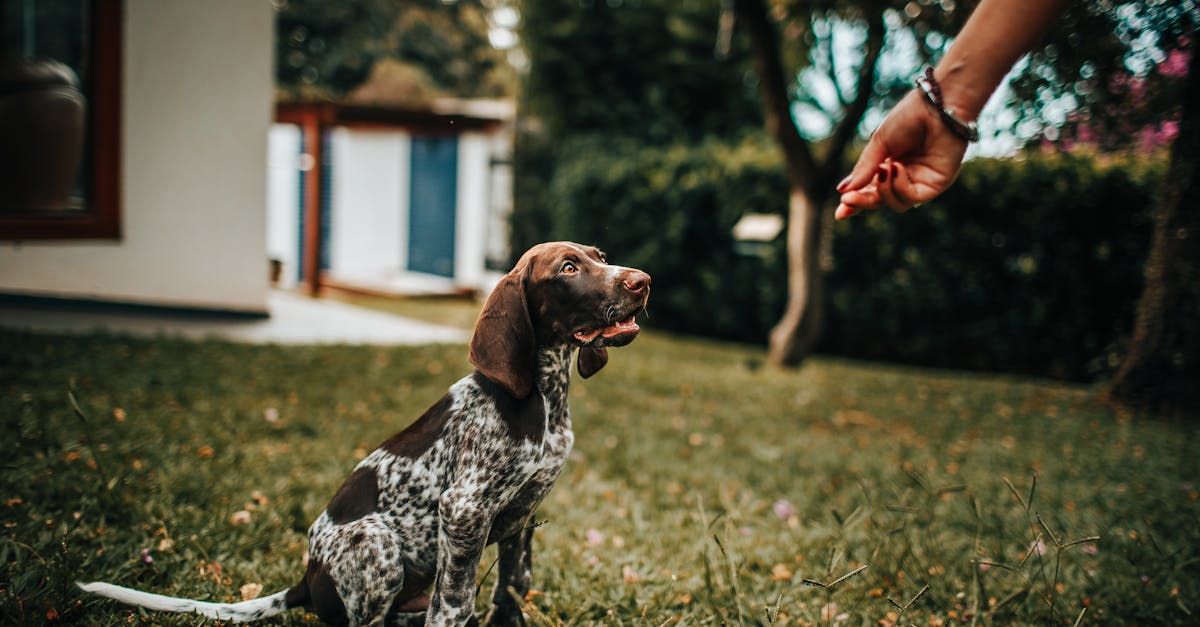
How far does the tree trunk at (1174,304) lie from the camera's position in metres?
6.33

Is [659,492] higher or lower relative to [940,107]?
lower

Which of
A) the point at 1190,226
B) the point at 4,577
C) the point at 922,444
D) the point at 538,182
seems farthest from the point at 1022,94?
the point at 538,182

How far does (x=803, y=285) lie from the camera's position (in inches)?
345

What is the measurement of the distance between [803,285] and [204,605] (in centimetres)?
749

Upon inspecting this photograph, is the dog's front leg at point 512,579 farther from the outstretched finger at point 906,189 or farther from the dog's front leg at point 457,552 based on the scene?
the outstretched finger at point 906,189

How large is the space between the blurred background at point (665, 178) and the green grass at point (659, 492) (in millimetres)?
1421

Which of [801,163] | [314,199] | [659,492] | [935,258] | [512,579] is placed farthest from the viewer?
[314,199]

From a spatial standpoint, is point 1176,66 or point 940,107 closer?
point 940,107

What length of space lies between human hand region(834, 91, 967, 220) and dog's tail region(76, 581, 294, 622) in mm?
1936

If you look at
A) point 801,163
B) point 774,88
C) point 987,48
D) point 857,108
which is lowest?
point 987,48

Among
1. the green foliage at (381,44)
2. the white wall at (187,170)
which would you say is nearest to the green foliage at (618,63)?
the green foliage at (381,44)

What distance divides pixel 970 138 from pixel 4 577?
318 centimetres

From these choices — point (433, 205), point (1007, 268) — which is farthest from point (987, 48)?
point (433, 205)

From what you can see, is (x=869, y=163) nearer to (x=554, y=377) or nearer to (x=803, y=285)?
(x=554, y=377)
